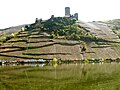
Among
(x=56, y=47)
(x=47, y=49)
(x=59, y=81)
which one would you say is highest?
(x=56, y=47)

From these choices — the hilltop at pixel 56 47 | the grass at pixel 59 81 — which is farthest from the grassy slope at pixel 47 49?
the grass at pixel 59 81

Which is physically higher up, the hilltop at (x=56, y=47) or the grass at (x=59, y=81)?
the hilltop at (x=56, y=47)

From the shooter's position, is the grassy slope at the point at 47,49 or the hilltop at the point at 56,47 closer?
the grassy slope at the point at 47,49

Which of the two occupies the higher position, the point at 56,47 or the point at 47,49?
the point at 56,47

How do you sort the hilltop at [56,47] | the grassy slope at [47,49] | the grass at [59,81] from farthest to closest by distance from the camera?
the hilltop at [56,47], the grassy slope at [47,49], the grass at [59,81]

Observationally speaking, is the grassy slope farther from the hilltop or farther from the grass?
the grass

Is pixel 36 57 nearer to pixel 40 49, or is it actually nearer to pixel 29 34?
pixel 40 49

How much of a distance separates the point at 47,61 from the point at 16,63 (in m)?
16.6

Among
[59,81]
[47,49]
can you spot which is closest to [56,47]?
[47,49]

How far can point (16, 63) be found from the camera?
486 ft

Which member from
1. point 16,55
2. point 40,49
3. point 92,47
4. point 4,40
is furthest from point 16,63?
point 92,47

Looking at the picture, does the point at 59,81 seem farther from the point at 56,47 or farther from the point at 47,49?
the point at 56,47

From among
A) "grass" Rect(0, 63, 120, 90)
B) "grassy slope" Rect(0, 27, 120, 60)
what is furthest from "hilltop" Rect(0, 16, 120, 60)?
"grass" Rect(0, 63, 120, 90)

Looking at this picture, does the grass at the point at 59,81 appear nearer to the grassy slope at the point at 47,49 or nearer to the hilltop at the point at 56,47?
the grassy slope at the point at 47,49
